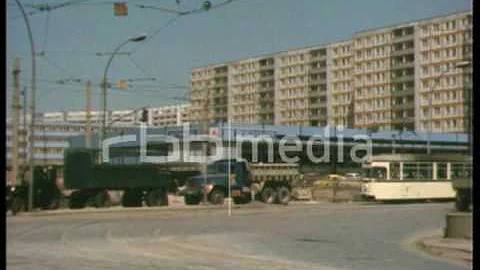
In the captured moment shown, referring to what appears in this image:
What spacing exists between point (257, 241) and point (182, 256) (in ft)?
8.72

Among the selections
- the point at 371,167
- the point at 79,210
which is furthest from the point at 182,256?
the point at 371,167

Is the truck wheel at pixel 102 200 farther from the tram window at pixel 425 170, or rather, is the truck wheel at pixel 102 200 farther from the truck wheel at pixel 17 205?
the tram window at pixel 425 170

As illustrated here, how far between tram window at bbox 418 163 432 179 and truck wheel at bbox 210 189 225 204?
13.7 ft

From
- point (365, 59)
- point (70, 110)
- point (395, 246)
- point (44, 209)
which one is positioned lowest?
point (395, 246)

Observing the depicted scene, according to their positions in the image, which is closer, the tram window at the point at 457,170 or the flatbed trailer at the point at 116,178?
the tram window at the point at 457,170

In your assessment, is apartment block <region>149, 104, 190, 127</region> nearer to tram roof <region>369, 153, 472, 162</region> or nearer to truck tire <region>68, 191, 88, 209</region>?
tram roof <region>369, 153, 472, 162</region>

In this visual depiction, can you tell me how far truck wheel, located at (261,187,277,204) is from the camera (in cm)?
1858

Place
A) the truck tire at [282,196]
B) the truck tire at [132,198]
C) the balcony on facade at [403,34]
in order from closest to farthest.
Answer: the balcony on facade at [403,34] → the truck tire at [132,198] → the truck tire at [282,196]

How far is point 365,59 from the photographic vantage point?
7.38 m

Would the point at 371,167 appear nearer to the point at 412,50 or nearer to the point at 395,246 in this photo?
the point at 412,50

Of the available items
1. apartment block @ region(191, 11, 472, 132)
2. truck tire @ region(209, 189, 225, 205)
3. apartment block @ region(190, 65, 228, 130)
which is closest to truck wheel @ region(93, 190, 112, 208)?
truck tire @ region(209, 189, 225, 205)

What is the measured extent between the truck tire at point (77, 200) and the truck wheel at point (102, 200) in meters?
0.25

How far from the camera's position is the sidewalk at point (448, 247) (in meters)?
11.1

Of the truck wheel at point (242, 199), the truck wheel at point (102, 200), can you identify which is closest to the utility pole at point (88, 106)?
the truck wheel at point (102, 200)
